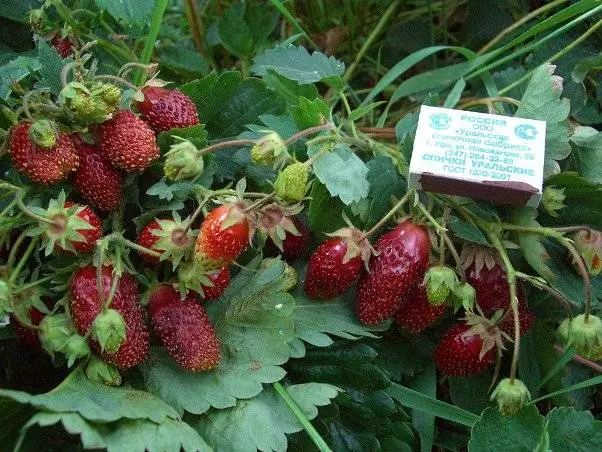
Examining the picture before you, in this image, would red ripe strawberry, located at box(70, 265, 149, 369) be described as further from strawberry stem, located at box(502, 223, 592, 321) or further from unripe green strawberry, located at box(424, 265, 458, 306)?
strawberry stem, located at box(502, 223, 592, 321)

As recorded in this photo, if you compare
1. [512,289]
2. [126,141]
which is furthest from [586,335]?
[126,141]

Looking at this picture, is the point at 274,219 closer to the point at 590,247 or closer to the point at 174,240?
the point at 174,240

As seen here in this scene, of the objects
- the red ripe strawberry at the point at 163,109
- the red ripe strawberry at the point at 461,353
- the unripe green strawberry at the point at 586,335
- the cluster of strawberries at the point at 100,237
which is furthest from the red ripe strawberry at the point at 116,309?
the unripe green strawberry at the point at 586,335

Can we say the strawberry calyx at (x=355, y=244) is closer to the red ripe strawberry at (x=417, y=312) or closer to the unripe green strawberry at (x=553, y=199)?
the red ripe strawberry at (x=417, y=312)

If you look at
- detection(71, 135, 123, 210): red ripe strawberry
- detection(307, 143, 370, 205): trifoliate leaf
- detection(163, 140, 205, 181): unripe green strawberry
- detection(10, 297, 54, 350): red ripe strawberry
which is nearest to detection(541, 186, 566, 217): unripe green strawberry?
detection(307, 143, 370, 205): trifoliate leaf

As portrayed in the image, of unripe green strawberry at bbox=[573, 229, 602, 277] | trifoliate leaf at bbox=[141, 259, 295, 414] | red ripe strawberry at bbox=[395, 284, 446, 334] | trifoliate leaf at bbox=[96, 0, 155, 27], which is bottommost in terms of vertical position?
red ripe strawberry at bbox=[395, 284, 446, 334]
